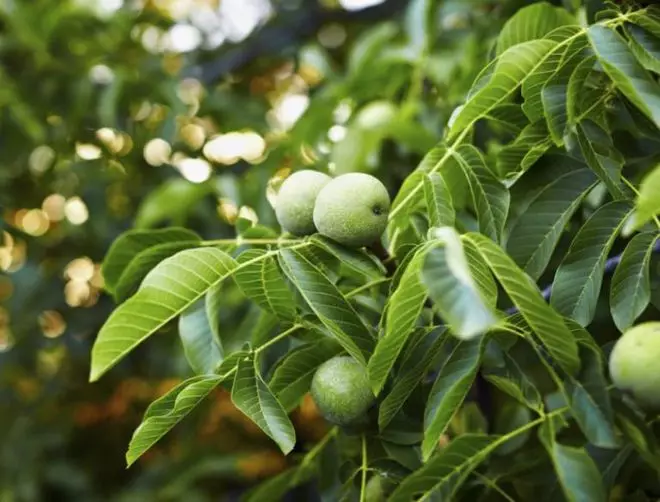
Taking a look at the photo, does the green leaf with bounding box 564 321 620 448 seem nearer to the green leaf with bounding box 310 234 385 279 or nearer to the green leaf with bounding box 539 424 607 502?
the green leaf with bounding box 539 424 607 502

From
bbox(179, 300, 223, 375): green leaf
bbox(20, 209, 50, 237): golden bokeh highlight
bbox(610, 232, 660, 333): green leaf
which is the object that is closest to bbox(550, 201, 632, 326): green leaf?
bbox(610, 232, 660, 333): green leaf

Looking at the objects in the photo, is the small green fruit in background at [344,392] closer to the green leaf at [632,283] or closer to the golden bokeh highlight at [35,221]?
the green leaf at [632,283]

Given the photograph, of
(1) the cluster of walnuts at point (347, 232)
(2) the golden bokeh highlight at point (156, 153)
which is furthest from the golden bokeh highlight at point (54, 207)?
(1) the cluster of walnuts at point (347, 232)

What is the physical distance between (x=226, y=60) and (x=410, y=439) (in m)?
2.05

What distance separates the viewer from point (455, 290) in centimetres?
75

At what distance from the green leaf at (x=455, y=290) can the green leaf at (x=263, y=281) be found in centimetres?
34

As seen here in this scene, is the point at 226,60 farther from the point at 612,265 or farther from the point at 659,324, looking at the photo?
the point at 659,324

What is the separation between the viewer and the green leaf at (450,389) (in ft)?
3.11

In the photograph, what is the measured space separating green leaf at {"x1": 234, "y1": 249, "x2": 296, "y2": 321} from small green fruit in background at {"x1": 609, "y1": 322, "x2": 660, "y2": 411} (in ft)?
1.43

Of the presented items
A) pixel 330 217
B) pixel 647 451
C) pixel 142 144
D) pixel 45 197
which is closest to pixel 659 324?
pixel 647 451

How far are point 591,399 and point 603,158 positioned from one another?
12.6 inches

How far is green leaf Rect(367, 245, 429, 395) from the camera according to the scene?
0.91 m

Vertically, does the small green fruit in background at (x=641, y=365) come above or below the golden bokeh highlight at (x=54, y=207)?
above

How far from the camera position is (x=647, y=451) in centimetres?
95
